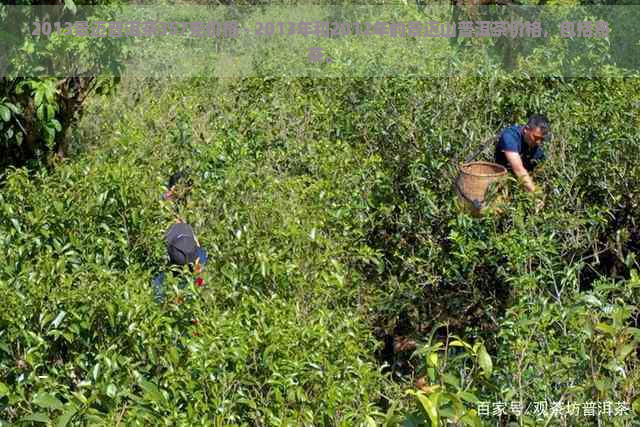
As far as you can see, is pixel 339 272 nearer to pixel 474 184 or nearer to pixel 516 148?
pixel 474 184

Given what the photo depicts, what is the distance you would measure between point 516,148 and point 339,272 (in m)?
1.97

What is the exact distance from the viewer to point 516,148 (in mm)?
5074

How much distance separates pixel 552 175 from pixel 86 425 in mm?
3282

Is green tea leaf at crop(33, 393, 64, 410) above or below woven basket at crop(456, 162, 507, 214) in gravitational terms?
above

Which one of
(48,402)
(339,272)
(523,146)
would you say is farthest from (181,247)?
(523,146)

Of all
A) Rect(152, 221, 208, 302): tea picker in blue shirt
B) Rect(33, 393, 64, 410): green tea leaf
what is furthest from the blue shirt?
Rect(33, 393, 64, 410): green tea leaf

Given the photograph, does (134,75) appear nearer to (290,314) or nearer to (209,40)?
(209,40)

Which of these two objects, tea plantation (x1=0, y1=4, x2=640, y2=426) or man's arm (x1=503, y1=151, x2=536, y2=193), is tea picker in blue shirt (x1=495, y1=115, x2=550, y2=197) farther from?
tea plantation (x1=0, y1=4, x2=640, y2=426)

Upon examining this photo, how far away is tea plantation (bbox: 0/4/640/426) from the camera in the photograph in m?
2.54

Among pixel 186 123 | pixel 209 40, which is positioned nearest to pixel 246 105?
pixel 186 123

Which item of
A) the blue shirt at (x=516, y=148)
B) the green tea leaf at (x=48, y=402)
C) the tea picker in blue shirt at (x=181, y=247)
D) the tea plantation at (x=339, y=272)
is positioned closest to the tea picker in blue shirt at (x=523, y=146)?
the blue shirt at (x=516, y=148)

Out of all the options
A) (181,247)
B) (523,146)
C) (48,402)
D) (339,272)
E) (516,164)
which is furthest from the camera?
(523,146)

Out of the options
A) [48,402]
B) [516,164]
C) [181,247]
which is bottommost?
[516,164]

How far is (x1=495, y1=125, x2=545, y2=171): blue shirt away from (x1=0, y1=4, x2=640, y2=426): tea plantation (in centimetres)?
21
